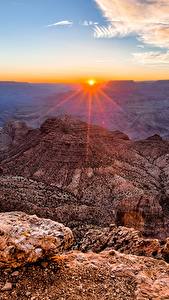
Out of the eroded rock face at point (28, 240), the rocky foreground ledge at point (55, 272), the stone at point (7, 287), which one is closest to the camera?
the stone at point (7, 287)

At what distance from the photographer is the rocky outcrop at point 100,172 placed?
56062 millimetres

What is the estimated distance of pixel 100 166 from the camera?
7056 centimetres

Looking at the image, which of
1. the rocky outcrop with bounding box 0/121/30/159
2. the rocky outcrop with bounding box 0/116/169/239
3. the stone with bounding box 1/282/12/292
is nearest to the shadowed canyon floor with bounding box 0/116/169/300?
the stone with bounding box 1/282/12/292

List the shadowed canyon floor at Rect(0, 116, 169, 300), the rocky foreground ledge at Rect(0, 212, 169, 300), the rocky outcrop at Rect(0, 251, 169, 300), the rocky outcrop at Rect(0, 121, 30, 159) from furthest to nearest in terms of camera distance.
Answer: the rocky outcrop at Rect(0, 121, 30, 159) → the shadowed canyon floor at Rect(0, 116, 169, 300) → the rocky foreground ledge at Rect(0, 212, 169, 300) → the rocky outcrop at Rect(0, 251, 169, 300)

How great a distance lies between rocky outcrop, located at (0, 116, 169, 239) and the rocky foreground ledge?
115 ft

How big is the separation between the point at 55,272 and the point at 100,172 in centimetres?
5486

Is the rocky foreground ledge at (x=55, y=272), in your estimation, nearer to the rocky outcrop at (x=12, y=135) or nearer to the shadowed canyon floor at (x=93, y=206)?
the shadowed canyon floor at (x=93, y=206)

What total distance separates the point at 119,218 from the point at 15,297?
44.1 metres

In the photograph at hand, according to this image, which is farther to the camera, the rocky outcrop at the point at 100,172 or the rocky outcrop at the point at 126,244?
the rocky outcrop at the point at 100,172

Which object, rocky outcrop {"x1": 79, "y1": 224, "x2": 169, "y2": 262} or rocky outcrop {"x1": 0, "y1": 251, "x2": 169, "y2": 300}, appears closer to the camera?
rocky outcrop {"x1": 0, "y1": 251, "x2": 169, "y2": 300}

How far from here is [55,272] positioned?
1427 cm

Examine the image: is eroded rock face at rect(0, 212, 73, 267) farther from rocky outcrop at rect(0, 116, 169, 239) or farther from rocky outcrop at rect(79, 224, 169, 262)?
rocky outcrop at rect(0, 116, 169, 239)

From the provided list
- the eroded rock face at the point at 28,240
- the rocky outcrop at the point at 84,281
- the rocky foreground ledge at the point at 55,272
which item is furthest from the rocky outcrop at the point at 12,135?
the rocky outcrop at the point at 84,281

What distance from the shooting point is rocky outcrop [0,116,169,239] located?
5606 cm
